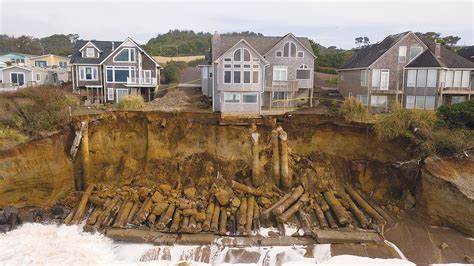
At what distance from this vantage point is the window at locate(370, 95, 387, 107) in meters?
30.4

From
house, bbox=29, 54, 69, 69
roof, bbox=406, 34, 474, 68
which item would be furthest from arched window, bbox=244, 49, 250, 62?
house, bbox=29, 54, 69, 69

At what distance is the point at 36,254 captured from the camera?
18016mm

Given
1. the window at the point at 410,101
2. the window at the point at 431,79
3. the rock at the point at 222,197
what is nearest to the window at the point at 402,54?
the window at the point at 431,79

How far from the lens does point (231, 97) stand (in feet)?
92.3

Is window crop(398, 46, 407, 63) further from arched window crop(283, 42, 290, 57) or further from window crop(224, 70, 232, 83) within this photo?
window crop(224, 70, 232, 83)

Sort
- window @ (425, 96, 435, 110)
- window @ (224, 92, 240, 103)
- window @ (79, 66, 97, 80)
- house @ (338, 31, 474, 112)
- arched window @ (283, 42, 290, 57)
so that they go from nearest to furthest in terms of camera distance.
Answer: window @ (224, 92, 240, 103) < house @ (338, 31, 474, 112) < window @ (425, 96, 435, 110) < arched window @ (283, 42, 290, 57) < window @ (79, 66, 97, 80)

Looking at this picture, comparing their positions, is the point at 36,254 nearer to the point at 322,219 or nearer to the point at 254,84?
the point at 322,219

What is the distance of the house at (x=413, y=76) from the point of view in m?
29.2

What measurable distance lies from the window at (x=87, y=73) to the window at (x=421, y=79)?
29006 mm

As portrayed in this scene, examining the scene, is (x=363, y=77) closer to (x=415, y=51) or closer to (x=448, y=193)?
(x=415, y=51)

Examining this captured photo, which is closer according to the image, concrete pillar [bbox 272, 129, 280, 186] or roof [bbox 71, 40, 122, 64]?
concrete pillar [bbox 272, 129, 280, 186]

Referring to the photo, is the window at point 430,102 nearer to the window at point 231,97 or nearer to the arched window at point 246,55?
the arched window at point 246,55

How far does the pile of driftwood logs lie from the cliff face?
8.54 ft

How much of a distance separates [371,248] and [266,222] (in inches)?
227
